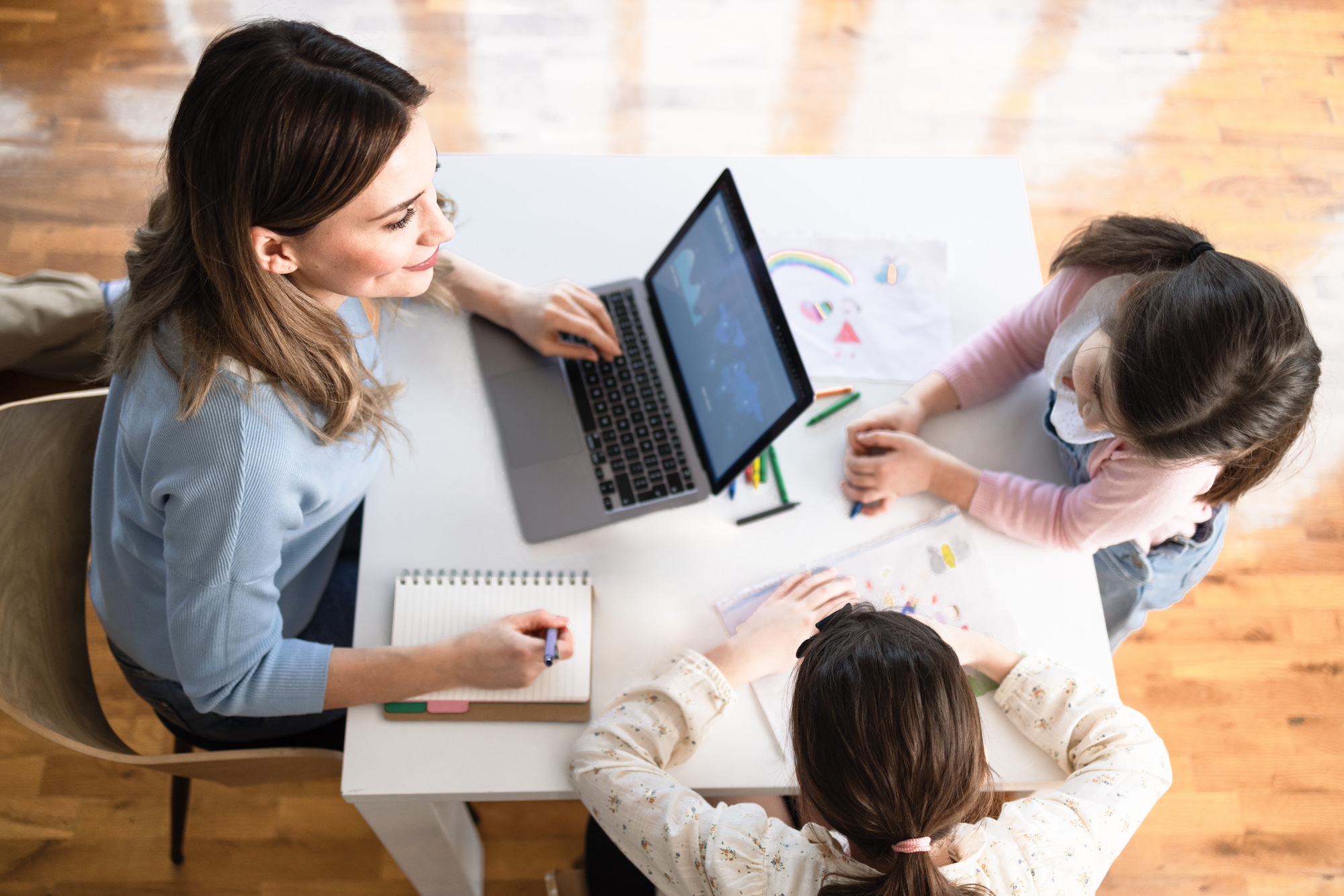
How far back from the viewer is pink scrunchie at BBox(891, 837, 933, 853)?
0.82 meters

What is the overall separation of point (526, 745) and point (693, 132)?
1.72m

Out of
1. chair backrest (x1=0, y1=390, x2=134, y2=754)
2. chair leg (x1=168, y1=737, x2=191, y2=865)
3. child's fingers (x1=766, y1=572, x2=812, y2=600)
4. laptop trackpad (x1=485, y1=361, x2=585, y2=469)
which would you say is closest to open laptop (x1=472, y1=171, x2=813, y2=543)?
laptop trackpad (x1=485, y1=361, x2=585, y2=469)

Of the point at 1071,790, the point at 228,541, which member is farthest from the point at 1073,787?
the point at 228,541

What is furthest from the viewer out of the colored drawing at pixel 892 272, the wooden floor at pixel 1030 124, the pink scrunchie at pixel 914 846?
the wooden floor at pixel 1030 124

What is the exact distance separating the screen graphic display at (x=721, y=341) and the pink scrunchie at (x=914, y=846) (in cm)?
43

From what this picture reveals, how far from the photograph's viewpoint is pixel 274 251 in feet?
3.10

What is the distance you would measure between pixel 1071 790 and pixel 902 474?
39 cm

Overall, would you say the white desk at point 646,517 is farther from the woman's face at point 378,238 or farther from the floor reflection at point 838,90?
the floor reflection at point 838,90

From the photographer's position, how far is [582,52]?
7.96 feet

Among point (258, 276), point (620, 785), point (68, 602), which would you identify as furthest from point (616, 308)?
point (68, 602)

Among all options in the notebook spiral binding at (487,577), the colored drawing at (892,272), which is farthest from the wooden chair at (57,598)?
the colored drawing at (892,272)

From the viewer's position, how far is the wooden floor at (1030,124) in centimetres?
187

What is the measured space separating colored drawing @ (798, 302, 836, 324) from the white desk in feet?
0.40

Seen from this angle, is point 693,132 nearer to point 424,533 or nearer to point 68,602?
point 424,533
